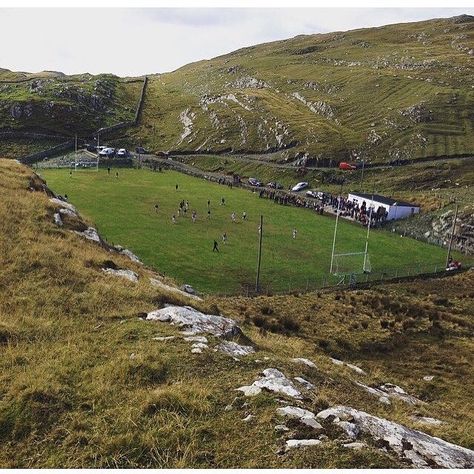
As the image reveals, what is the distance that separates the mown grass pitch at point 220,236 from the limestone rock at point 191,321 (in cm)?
2774

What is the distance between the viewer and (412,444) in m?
13.1

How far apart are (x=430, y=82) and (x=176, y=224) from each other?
135659 mm

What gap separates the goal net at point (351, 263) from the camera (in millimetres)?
62344

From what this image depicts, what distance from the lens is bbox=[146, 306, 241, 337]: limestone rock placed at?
20.4 metres

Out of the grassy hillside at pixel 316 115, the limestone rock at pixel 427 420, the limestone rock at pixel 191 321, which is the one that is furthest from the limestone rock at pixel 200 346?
the grassy hillside at pixel 316 115

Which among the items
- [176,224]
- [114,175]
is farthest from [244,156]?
[176,224]

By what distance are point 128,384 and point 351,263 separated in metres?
53.8

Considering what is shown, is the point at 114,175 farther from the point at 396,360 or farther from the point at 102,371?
the point at 102,371

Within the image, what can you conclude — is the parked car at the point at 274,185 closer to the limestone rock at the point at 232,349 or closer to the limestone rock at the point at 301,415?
the limestone rock at the point at 232,349

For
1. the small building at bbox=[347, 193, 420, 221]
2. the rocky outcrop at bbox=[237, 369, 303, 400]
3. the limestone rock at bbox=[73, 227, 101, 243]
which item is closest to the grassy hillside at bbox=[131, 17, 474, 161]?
the small building at bbox=[347, 193, 420, 221]

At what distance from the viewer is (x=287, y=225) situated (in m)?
81.8

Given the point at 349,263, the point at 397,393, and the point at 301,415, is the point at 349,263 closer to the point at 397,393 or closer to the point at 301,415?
the point at 397,393

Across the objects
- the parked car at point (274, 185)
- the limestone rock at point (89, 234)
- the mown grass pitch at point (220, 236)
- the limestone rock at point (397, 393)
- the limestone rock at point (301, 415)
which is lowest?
the mown grass pitch at point (220, 236)

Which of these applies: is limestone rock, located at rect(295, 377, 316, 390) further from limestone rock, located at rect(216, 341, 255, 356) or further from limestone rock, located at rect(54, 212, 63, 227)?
limestone rock, located at rect(54, 212, 63, 227)
